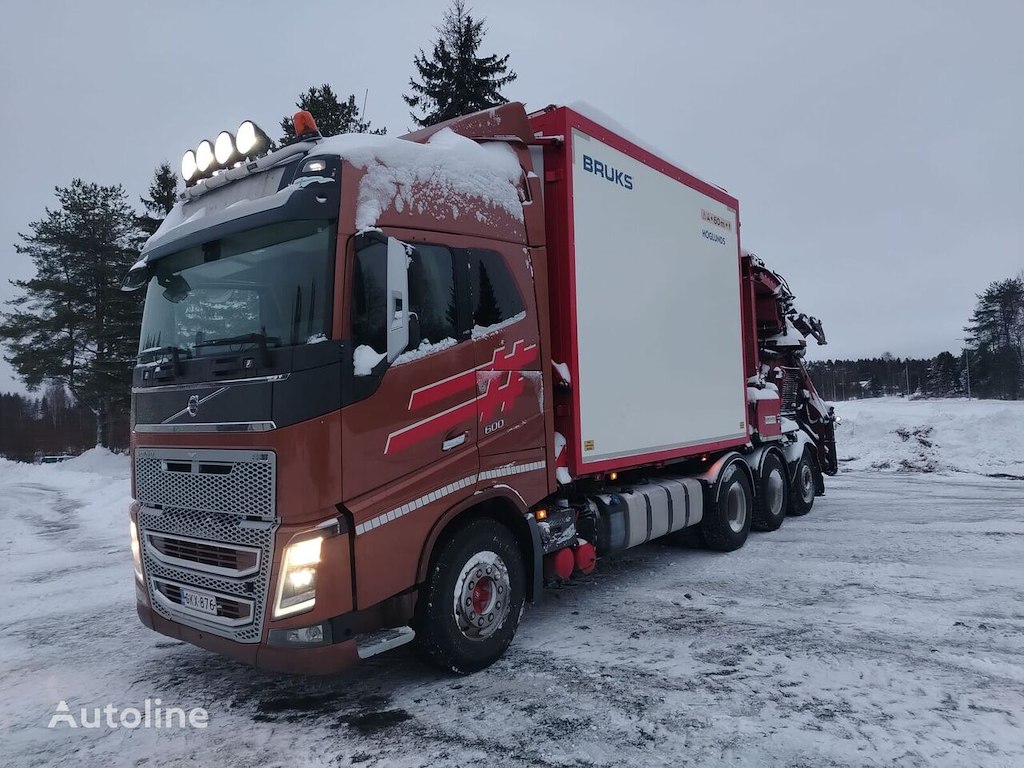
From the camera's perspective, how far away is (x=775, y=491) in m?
9.31

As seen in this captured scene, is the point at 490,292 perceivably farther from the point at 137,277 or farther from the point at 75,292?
the point at 75,292

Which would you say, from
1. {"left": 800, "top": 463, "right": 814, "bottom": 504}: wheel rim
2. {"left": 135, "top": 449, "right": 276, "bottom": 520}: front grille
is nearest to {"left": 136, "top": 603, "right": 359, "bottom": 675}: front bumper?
{"left": 135, "top": 449, "right": 276, "bottom": 520}: front grille

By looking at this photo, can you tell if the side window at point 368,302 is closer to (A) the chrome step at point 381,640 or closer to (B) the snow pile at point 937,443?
(A) the chrome step at point 381,640

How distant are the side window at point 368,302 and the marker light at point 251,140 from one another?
122 centimetres

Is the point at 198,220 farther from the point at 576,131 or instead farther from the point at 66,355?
the point at 66,355

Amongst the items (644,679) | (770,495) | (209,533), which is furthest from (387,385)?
(770,495)

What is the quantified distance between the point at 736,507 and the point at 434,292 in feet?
18.4

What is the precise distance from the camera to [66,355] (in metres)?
31.8

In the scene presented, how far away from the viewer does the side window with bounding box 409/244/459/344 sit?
410 cm

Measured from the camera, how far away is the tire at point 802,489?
10227mm

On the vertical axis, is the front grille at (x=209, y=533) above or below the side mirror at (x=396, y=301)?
below

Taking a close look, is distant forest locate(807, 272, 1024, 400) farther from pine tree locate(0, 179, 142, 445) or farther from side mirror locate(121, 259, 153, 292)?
side mirror locate(121, 259, 153, 292)

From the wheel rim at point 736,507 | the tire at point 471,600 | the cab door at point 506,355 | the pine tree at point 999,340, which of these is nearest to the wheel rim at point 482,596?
the tire at point 471,600

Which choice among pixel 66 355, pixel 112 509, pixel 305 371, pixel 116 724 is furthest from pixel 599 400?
pixel 66 355
